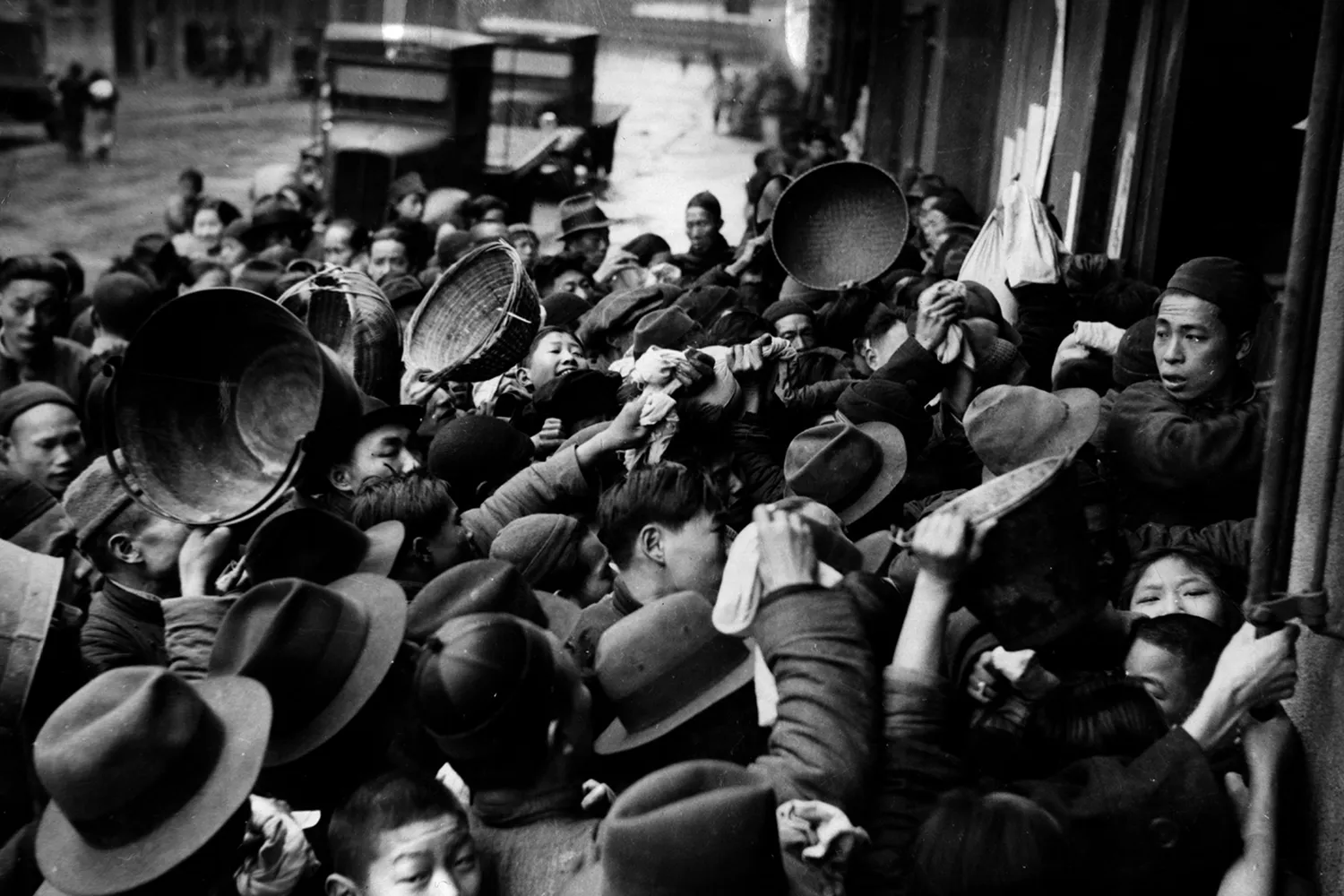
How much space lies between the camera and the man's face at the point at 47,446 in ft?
17.3

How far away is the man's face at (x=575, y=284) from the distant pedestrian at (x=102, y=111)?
576 inches

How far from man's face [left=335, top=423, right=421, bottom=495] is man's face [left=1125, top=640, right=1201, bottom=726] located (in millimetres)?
2531

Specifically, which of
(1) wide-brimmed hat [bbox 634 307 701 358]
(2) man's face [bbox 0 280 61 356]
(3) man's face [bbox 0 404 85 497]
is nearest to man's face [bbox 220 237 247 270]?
(2) man's face [bbox 0 280 61 356]

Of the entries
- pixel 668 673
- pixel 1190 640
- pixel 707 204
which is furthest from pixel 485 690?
pixel 707 204

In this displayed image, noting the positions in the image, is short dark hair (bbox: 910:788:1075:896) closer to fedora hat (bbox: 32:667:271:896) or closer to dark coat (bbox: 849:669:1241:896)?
dark coat (bbox: 849:669:1241:896)

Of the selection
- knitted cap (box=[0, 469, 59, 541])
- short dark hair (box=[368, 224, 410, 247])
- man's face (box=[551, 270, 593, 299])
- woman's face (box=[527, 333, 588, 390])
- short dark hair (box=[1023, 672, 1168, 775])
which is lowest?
knitted cap (box=[0, 469, 59, 541])

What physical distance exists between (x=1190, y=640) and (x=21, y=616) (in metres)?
2.70

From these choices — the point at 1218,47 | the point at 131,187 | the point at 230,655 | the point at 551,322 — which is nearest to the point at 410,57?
the point at 131,187

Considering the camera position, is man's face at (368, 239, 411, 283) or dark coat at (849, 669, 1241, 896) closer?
dark coat at (849, 669, 1241, 896)

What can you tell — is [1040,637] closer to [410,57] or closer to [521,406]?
[521,406]

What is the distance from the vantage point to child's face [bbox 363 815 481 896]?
2637 mm

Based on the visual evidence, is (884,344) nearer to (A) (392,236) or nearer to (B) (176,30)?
(A) (392,236)

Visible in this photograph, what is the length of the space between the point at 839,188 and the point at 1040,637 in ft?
12.9

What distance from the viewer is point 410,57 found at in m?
15.1
